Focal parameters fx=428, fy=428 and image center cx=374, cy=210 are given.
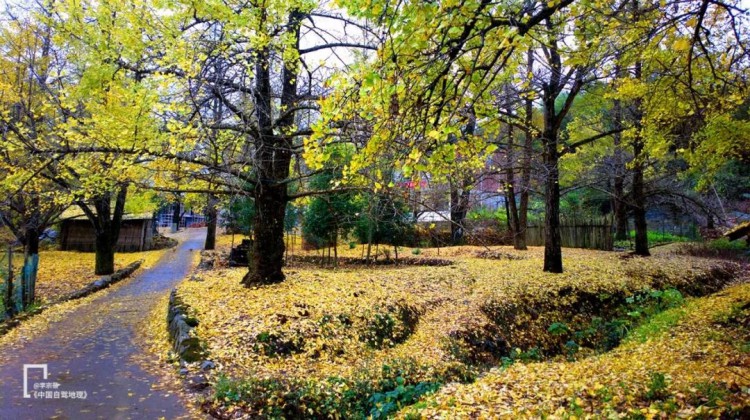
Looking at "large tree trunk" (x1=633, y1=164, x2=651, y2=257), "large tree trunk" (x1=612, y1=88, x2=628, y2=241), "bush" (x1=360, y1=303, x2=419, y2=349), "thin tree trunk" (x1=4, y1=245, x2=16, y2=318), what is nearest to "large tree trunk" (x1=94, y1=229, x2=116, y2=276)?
"thin tree trunk" (x1=4, y1=245, x2=16, y2=318)

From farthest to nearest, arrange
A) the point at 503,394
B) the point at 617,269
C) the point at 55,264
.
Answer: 1. the point at 55,264
2. the point at 617,269
3. the point at 503,394

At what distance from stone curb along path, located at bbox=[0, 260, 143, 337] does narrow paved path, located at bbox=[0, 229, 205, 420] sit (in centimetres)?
60

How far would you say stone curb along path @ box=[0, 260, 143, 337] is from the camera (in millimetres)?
7863

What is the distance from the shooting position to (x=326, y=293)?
27.1 feet

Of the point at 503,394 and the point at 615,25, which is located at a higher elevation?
the point at 615,25

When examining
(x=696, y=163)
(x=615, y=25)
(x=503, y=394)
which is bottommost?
(x=503, y=394)

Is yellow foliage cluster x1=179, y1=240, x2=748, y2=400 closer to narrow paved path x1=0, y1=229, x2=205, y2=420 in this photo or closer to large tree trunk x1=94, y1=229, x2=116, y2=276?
narrow paved path x1=0, y1=229, x2=205, y2=420

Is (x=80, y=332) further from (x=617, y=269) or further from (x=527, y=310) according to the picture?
(x=617, y=269)

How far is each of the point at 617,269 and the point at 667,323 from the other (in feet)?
15.3

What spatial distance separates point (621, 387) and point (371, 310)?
4.48 m

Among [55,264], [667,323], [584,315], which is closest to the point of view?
[667,323]

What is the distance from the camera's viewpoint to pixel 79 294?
1100 centimetres

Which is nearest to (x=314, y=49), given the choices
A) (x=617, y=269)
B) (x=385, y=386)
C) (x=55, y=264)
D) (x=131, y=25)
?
(x=131, y=25)

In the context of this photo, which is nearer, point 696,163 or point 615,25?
point 615,25
